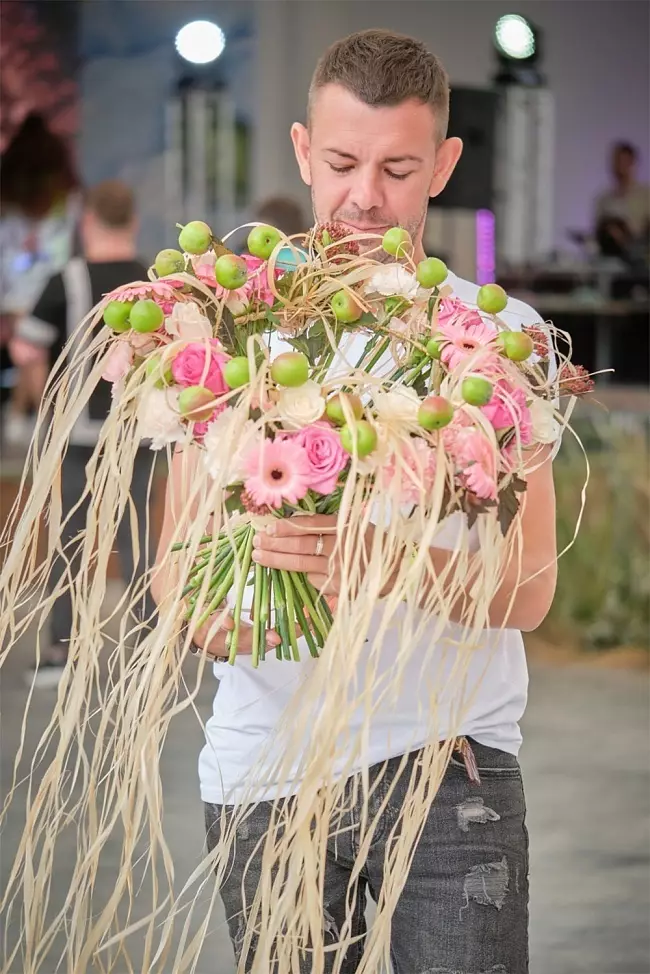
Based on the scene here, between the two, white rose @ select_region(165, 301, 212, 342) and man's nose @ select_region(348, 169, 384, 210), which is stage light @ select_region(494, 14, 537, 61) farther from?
white rose @ select_region(165, 301, 212, 342)

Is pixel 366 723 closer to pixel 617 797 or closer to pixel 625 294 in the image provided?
pixel 617 797

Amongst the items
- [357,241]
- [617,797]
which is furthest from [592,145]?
[357,241]

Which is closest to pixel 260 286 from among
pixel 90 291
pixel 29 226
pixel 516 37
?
pixel 90 291

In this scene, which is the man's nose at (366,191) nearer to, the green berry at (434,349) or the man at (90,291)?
the green berry at (434,349)

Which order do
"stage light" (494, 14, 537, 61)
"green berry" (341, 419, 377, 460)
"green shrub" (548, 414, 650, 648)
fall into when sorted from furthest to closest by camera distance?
"stage light" (494, 14, 537, 61) → "green shrub" (548, 414, 650, 648) → "green berry" (341, 419, 377, 460)

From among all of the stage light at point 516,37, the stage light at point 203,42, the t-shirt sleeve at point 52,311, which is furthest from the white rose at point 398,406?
the stage light at point 516,37

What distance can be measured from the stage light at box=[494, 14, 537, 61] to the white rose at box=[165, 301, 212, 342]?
20.9 feet

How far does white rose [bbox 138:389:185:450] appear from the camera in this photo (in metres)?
1.22

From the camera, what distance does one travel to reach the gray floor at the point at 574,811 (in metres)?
3.18

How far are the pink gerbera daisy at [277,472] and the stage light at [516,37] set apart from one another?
646 cm

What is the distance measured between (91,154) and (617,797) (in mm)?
8150

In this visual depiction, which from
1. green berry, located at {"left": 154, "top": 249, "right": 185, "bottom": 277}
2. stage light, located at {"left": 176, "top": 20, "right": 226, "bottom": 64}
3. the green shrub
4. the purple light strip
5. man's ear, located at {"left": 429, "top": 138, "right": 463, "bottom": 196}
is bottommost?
the green shrub

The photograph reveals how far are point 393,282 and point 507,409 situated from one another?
0.16 metres

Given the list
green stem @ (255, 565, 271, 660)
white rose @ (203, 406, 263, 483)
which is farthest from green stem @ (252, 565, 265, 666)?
white rose @ (203, 406, 263, 483)
